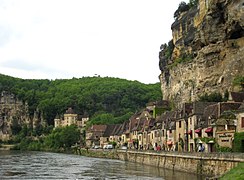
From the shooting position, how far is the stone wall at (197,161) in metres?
42.0

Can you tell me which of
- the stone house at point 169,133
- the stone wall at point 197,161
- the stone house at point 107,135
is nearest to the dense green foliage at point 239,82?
the stone house at point 169,133

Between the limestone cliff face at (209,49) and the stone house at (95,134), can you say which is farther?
the stone house at (95,134)

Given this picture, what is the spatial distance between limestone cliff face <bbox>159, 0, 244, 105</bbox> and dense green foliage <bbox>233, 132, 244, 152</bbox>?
33869 mm

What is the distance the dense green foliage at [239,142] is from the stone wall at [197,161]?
8.02 feet

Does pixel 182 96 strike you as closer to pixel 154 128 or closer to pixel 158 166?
pixel 154 128

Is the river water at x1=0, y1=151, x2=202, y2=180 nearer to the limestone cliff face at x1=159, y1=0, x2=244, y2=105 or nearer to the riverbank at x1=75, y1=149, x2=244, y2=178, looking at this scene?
the riverbank at x1=75, y1=149, x2=244, y2=178

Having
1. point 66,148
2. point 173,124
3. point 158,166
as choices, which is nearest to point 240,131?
point 158,166

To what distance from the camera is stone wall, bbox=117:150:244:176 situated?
42.0 m

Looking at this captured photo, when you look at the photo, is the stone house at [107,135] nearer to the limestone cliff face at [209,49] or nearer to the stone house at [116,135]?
the stone house at [116,135]

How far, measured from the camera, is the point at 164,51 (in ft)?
436

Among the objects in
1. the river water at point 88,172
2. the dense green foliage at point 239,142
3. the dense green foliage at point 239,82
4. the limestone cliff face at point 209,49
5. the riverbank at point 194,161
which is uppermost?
the limestone cliff face at point 209,49

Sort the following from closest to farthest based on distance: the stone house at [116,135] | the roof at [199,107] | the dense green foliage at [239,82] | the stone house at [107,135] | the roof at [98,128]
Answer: the roof at [199,107], the dense green foliage at [239,82], the stone house at [116,135], the stone house at [107,135], the roof at [98,128]

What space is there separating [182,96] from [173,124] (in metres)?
30.5

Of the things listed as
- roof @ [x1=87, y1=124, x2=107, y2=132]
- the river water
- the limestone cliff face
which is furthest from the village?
roof @ [x1=87, y1=124, x2=107, y2=132]
